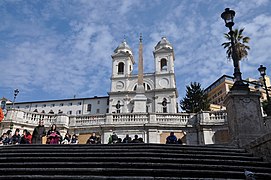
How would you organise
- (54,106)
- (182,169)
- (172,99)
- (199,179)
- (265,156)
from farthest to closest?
(54,106)
(172,99)
(265,156)
(182,169)
(199,179)

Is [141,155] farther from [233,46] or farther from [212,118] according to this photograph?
[212,118]

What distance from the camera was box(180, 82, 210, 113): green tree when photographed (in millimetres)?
42344

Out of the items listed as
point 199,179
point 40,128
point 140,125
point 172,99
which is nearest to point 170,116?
point 140,125

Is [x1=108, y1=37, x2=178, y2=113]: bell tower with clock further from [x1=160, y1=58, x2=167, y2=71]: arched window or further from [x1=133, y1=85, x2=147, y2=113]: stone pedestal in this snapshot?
[x1=133, y1=85, x2=147, y2=113]: stone pedestal

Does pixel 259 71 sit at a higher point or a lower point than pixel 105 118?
higher

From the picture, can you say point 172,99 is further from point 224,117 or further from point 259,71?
point 259,71

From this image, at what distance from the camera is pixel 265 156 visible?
20.9 ft

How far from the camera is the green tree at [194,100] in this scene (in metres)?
42.3

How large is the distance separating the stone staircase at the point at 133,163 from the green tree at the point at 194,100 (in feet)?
116

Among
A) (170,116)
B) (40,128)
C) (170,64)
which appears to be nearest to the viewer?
(40,128)

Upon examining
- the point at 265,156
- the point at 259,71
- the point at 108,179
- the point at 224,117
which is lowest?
the point at 108,179

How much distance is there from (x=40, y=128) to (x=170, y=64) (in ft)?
161

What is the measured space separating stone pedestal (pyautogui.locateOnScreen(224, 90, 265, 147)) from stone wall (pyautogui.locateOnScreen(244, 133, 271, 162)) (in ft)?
4.54

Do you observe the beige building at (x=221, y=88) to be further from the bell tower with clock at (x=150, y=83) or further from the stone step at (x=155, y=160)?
the stone step at (x=155, y=160)
